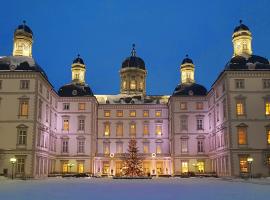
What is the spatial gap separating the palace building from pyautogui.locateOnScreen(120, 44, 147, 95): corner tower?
23 cm

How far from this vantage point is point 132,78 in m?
86.4

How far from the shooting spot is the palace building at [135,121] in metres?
50.0

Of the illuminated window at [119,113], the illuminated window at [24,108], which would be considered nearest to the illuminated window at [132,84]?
the illuminated window at [119,113]

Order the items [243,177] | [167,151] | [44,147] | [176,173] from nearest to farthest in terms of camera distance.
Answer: [243,177], [44,147], [176,173], [167,151]

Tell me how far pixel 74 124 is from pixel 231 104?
30149mm

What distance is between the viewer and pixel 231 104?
50812 mm

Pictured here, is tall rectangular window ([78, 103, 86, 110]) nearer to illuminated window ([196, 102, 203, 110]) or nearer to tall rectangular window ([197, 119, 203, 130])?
illuminated window ([196, 102, 203, 110])

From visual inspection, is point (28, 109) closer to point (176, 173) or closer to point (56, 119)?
point (56, 119)

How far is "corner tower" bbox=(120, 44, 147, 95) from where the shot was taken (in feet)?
282

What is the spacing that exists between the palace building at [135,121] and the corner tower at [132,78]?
0.23m

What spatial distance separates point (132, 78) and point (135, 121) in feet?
47.8

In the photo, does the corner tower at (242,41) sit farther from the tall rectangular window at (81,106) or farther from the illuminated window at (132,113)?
the tall rectangular window at (81,106)

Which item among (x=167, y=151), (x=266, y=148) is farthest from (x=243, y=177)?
(x=167, y=151)

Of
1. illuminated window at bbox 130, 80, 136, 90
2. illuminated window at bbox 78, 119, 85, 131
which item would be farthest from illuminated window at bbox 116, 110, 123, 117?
illuminated window at bbox 130, 80, 136, 90
